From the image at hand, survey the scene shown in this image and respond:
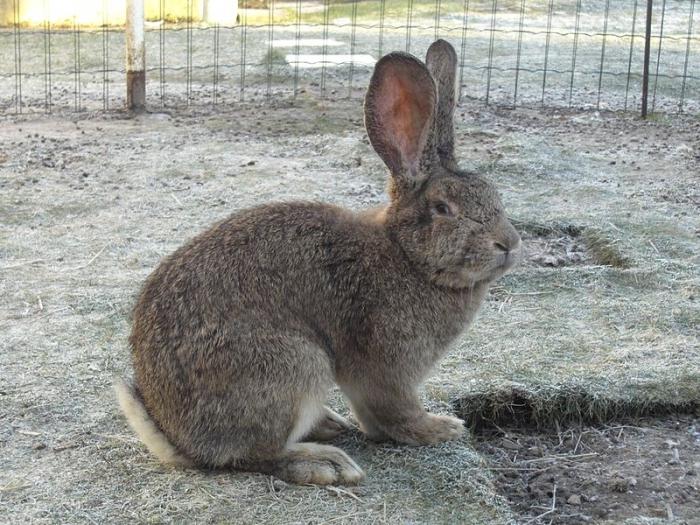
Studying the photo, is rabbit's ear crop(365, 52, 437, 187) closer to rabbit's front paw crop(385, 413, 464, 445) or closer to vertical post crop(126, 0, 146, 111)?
rabbit's front paw crop(385, 413, 464, 445)

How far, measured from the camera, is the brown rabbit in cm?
343

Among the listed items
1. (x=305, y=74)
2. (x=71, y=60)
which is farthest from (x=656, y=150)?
(x=71, y=60)

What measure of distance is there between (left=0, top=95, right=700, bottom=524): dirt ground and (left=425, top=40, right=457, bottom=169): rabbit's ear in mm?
990

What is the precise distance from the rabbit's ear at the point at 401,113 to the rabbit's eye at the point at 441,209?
122 mm

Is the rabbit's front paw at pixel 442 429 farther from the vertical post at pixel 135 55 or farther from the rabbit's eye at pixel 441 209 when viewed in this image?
the vertical post at pixel 135 55

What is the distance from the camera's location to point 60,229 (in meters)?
6.27

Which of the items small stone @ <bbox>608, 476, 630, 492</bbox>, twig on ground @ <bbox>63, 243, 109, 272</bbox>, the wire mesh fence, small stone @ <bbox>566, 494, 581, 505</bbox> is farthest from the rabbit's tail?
the wire mesh fence

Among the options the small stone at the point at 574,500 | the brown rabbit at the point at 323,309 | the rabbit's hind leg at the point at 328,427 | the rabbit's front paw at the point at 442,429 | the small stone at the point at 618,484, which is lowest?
the small stone at the point at 574,500

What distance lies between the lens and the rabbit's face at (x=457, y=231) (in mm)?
3613

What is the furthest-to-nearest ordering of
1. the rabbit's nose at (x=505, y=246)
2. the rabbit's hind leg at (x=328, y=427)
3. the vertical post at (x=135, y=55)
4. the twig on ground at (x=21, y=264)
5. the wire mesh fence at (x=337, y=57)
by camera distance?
the wire mesh fence at (x=337, y=57), the vertical post at (x=135, y=55), the twig on ground at (x=21, y=264), the rabbit's hind leg at (x=328, y=427), the rabbit's nose at (x=505, y=246)

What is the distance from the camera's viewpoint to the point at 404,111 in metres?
3.74

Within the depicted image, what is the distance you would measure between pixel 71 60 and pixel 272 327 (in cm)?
954

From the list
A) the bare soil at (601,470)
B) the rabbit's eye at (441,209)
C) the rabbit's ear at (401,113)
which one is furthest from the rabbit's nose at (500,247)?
the bare soil at (601,470)

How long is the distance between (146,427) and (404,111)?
52.9 inches
